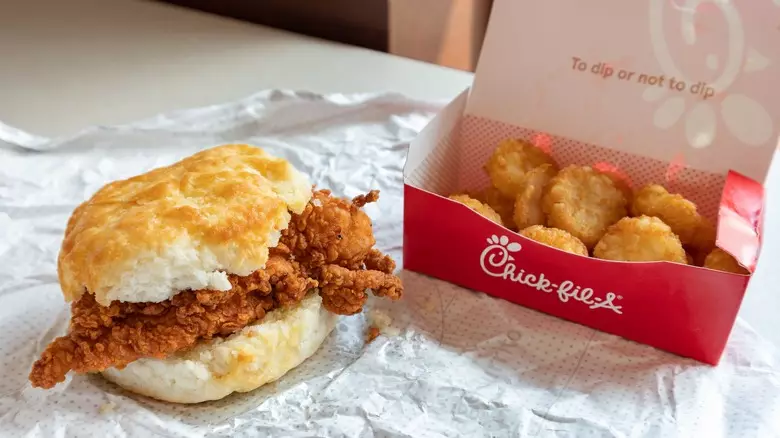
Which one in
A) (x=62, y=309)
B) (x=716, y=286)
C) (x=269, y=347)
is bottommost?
(x=62, y=309)

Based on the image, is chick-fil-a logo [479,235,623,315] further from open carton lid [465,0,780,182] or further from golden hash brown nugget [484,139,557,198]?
open carton lid [465,0,780,182]

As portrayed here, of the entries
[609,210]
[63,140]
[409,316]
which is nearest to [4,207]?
[63,140]

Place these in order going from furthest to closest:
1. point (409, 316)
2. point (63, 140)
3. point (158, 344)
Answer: point (63, 140) < point (409, 316) < point (158, 344)

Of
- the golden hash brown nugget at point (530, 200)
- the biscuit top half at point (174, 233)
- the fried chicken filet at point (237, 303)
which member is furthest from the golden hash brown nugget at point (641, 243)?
the biscuit top half at point (174, 233)

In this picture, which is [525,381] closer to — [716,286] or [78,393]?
[716,286]

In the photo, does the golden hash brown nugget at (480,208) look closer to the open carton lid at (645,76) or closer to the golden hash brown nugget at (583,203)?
the golden hash brown nugget at (583,203)

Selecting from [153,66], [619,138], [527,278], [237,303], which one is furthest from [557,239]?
[153,66]
